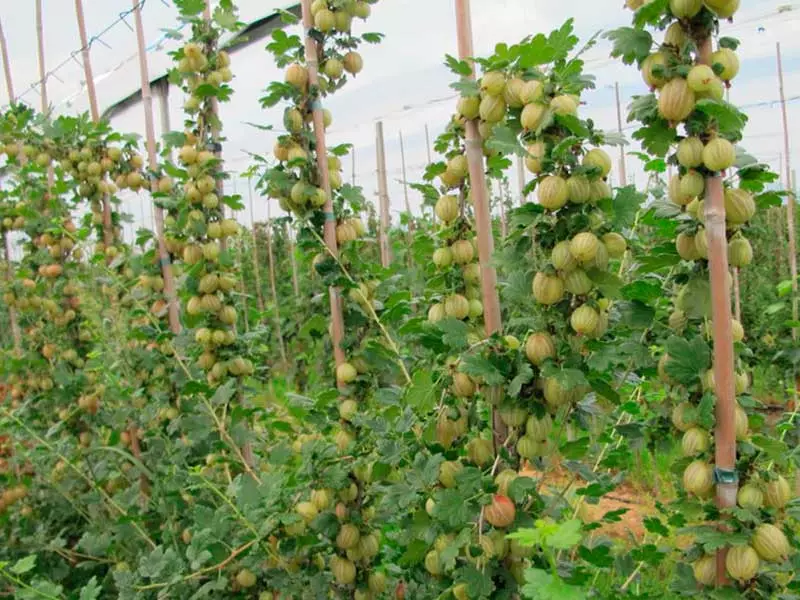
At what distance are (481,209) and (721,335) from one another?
0.47 m

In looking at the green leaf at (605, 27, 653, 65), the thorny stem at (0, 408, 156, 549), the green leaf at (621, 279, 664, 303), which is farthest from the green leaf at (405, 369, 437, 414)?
the thorny stem at (0, 408, 156, 549)

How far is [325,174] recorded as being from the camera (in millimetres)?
1713

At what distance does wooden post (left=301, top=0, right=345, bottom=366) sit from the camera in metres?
1.69

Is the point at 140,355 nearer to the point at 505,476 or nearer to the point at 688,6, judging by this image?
the point at 505,476

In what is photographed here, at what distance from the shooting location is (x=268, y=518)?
1.65 m

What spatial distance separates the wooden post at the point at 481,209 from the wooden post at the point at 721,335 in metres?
0.38

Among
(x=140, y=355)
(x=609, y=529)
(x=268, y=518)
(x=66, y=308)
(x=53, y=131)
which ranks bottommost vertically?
(x=609, y=529)

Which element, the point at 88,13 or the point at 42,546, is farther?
the point at 88,13

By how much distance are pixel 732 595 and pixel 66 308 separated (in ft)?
9.09

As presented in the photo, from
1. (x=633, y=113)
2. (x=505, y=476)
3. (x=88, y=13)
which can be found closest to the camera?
(x=633, y=113)

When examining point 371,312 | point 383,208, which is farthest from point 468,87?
point 383,208

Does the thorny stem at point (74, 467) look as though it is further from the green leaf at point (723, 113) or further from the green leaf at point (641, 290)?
the green leaf at point (723, 113)

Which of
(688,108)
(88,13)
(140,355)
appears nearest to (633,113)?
(688,108)

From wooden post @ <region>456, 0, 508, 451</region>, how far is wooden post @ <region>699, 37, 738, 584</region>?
383 millimetres
